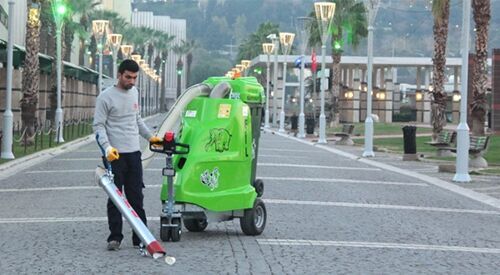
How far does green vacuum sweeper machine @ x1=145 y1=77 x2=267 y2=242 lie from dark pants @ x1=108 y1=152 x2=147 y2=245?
1.02ft

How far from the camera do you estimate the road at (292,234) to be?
32.8 feet

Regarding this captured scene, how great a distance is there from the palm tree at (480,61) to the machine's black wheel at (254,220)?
21.6 meters

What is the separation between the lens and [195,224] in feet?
40.5

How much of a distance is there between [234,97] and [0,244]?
3083 millimetres

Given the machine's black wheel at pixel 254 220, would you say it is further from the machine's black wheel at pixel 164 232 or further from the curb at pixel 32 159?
the curb at pixel 32 159

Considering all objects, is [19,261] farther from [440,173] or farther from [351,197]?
[440,173]

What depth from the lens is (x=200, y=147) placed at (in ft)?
37.7

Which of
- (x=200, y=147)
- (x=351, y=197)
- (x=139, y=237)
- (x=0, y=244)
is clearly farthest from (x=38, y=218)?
(x=351, y=197)

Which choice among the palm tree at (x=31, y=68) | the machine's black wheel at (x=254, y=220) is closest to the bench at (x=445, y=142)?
the palm tree at (x=31, y=68)

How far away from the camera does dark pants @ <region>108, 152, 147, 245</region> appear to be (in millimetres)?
10609

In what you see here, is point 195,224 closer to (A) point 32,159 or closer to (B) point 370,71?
(A) point 32,159

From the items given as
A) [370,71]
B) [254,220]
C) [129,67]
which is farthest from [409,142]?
[129,67]

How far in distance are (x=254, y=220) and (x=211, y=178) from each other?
80 cm

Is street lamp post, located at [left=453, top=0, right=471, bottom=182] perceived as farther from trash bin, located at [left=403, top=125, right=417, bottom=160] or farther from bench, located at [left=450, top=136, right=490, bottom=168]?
trash bin, located at [left=403, top=125, right=417, bottom=160]
